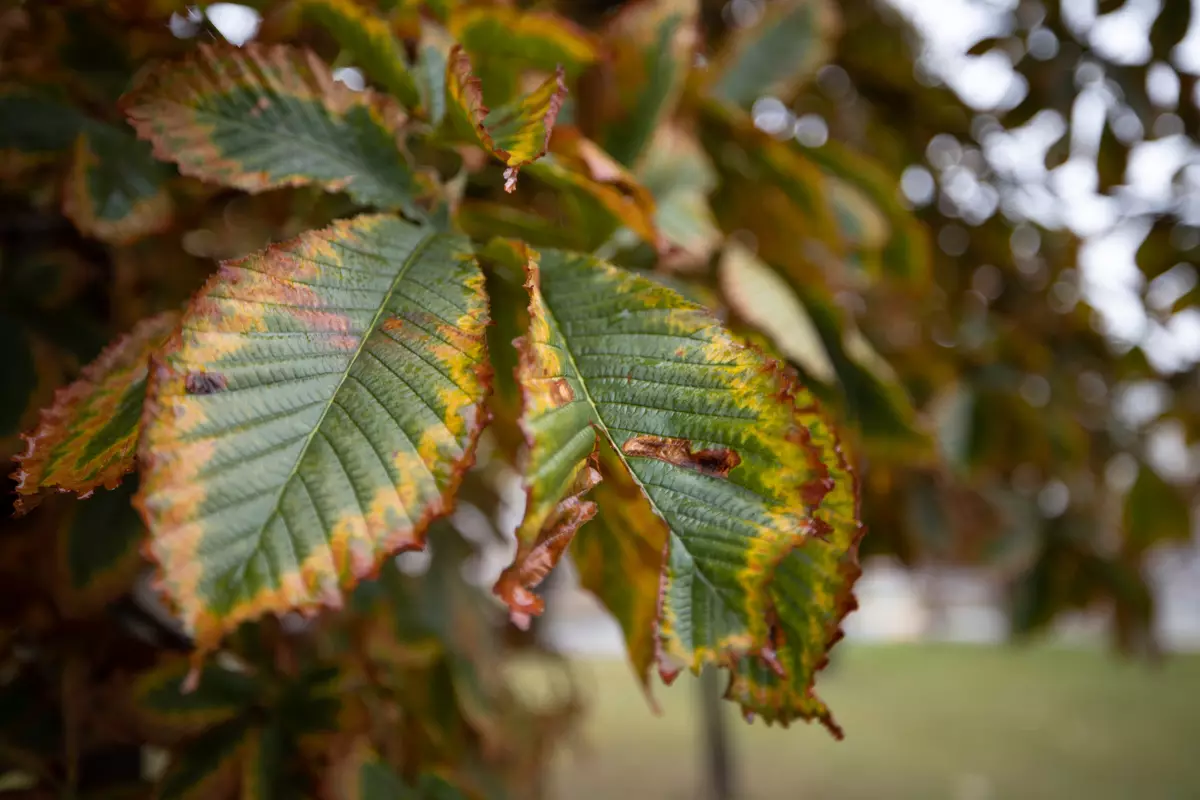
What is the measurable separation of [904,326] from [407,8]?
987 mm

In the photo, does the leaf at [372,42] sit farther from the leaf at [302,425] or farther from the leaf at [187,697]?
the leaf at [187,697]

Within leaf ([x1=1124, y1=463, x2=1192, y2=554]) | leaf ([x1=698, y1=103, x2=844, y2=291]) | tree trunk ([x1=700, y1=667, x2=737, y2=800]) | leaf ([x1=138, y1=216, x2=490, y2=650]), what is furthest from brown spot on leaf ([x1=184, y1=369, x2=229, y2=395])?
tree trunk ([x1=700, y1=667, x2=737, y2=800])

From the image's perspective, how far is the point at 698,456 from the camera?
0.26 metres

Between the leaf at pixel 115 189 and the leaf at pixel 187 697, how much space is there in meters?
0.28

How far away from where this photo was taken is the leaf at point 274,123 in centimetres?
35

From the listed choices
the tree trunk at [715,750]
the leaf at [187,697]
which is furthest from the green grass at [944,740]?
the leaf at [187,697]

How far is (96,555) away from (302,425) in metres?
0.40

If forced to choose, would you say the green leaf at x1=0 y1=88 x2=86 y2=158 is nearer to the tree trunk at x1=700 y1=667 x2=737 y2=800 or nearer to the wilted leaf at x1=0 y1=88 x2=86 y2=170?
the wilted leaf at x1=0 y1=88 x2=86 y2=170

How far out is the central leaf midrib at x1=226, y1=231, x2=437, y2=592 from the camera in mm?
227

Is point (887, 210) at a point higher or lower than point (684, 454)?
higher

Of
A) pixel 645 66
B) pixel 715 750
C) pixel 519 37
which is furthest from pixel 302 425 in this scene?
pixel 715 750

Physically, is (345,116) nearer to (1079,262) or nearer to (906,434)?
(906,434)

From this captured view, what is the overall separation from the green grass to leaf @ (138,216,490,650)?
279cm

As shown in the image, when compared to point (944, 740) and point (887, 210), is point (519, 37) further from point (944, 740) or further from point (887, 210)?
point (944, 740)
